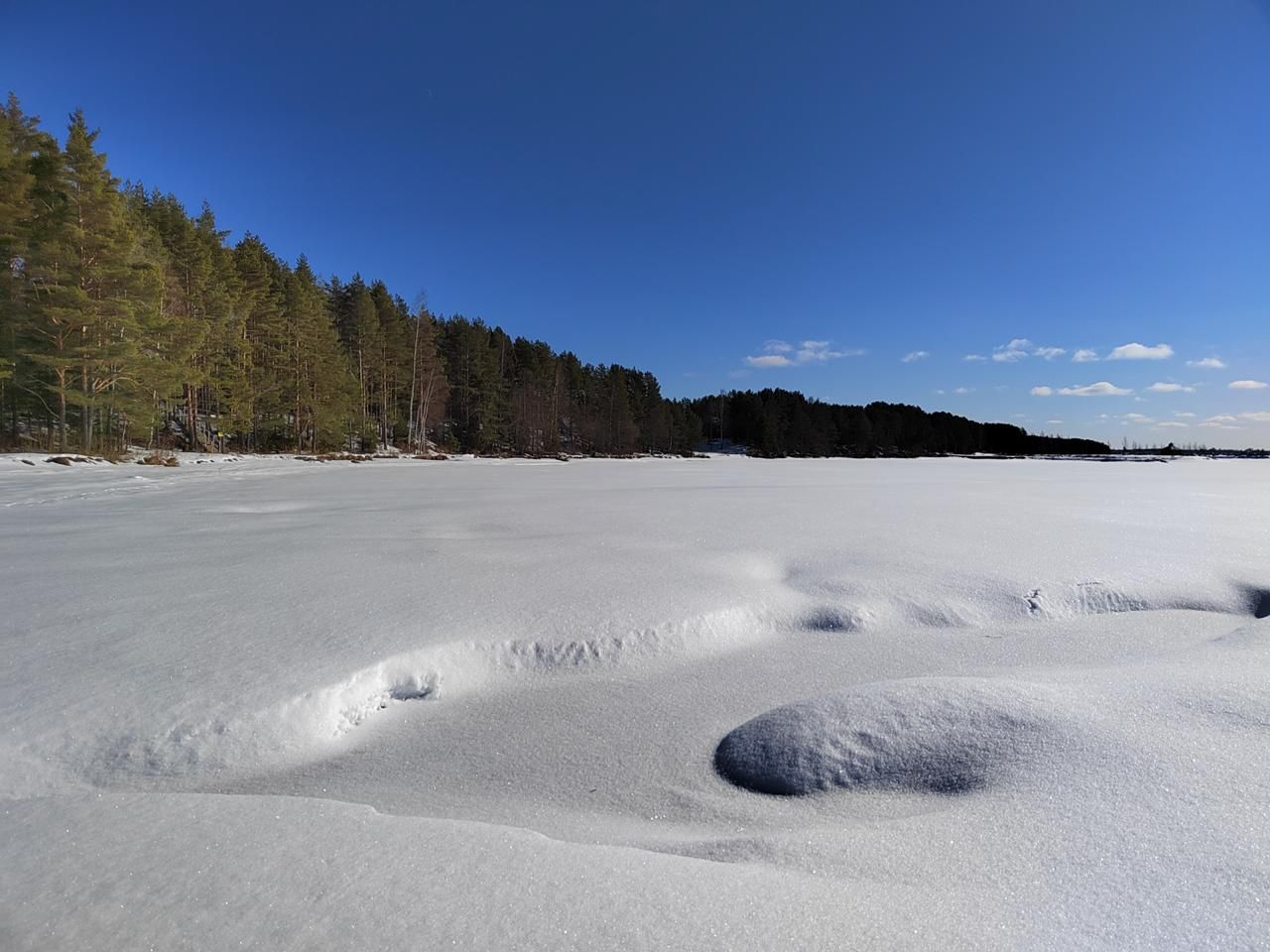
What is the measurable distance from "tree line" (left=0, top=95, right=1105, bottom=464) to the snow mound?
65.2 ft

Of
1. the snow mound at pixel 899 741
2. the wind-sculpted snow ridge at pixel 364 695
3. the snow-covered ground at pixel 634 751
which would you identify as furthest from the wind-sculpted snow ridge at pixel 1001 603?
the snow mound at pixel 899 741

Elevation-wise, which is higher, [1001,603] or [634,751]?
[1001,603]

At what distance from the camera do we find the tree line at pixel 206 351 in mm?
14906

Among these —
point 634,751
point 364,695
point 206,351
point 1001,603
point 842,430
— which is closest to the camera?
point 634,751

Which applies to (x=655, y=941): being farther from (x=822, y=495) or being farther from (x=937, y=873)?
(x=822, y=495)

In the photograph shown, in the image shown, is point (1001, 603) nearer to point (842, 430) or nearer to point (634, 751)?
point (634, 751)

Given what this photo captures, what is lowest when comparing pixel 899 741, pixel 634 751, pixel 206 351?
pixel 634 751

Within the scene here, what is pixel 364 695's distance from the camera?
1593 millimetres

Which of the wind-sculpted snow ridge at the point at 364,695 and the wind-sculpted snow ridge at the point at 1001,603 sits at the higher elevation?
the wind-sculpted snow ridge at the point at 1001,603

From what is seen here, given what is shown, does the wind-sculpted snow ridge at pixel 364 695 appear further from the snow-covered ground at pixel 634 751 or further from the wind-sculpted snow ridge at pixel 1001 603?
the wind-sculpted snow ridge at pixel 1001 603

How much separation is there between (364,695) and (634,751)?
2.62ft

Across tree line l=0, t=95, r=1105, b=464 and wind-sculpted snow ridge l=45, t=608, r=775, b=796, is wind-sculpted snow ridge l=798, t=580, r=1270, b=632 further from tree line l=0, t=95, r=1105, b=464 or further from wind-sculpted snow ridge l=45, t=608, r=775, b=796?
tree line l=0, t=95, r=1105, b=464

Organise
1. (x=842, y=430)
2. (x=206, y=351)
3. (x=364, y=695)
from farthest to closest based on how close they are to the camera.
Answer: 1. (x=842, y=430)
2. (x=206, y=351)
3. (x=364, y=695)

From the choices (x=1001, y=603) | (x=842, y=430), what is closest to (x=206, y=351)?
(x=1001, y=603)
